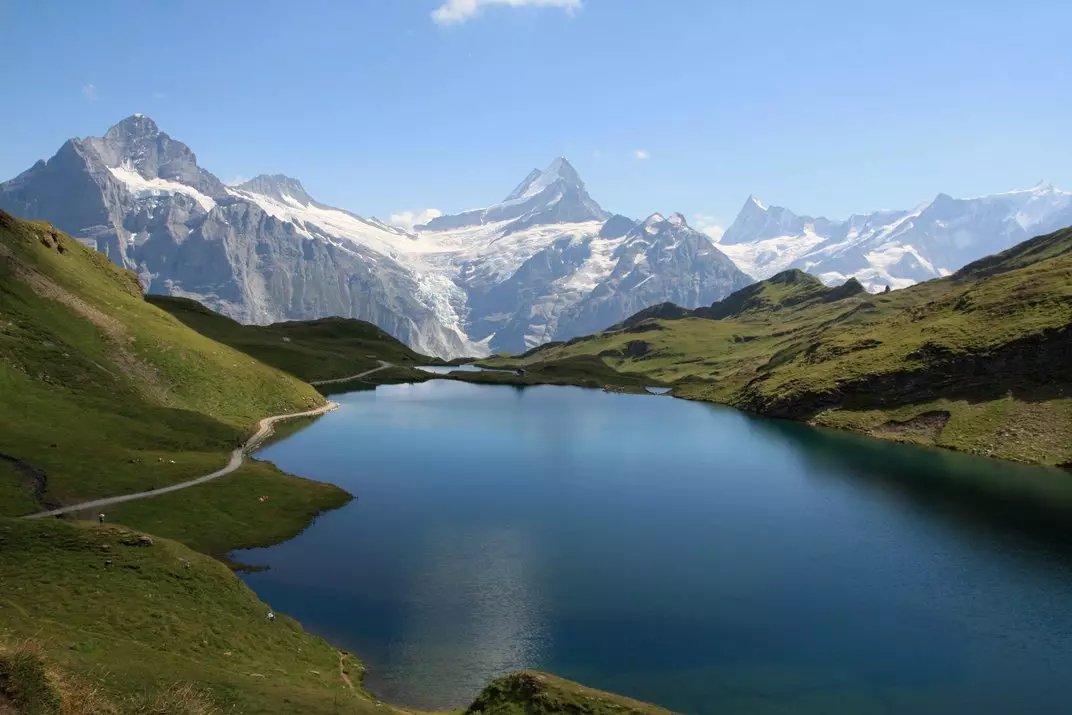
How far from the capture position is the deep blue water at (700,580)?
4888 centimetres

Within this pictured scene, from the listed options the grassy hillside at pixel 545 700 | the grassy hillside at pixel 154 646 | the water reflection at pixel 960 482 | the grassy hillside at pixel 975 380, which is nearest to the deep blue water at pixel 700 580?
the water reflection at pixel 960 482

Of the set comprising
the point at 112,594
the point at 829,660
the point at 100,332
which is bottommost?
the point at 829,660

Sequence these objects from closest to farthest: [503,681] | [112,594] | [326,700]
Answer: [326,700] < [503,681] < [112,594]

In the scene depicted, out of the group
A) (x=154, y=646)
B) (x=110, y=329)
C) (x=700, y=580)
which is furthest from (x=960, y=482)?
(x=110, y=329)

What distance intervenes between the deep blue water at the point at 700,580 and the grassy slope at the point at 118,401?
30.4 ft

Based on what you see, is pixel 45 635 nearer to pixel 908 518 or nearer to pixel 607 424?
pixel 908 518

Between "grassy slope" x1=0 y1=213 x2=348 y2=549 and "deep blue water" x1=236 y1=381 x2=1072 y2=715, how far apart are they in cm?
926

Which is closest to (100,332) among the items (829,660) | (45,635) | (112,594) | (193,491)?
(193,491)

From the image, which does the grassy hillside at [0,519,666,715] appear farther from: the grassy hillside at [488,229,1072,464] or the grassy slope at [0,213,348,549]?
the grassy hillside at [488,229,1072,464]

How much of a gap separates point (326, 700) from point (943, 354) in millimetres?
172207

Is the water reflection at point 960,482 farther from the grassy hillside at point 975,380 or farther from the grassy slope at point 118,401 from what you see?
the grassy slope at point 118,401

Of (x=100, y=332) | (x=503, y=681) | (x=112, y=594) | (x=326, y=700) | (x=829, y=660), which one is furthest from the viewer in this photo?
(x=100, y=332)

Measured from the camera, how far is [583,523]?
283 feet

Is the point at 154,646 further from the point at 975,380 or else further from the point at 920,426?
the point at 975,380
